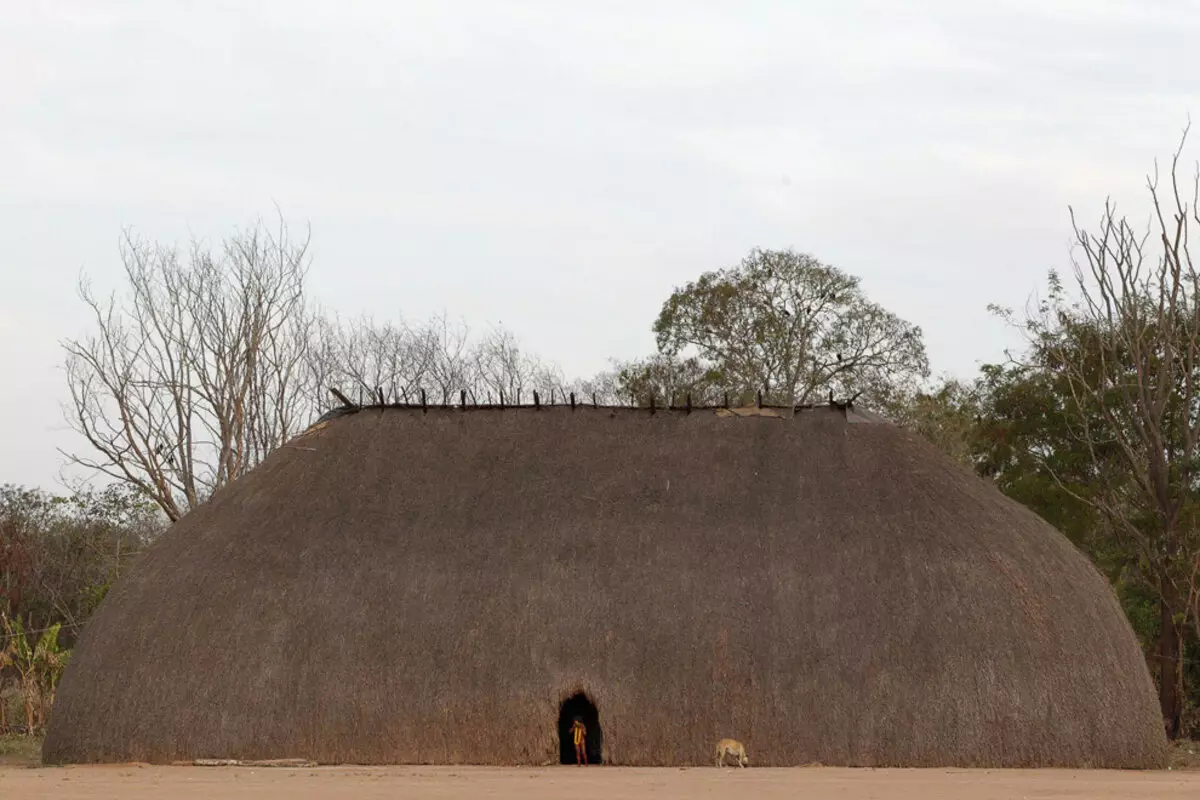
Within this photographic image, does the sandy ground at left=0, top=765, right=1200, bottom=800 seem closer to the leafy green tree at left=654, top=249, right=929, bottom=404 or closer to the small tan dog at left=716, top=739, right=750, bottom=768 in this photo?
the small tan dog at left=716, top=739, right=750, bottom=768

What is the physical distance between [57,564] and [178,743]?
24761 mm

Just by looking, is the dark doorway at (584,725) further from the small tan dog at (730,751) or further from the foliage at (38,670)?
the foliage at (38,670)

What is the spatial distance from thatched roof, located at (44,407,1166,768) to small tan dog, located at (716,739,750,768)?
0.33ft

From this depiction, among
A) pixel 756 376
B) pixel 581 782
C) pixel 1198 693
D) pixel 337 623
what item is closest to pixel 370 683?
pixel 337 623

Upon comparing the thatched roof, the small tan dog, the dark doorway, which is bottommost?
the small tan dog

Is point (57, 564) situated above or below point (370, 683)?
above

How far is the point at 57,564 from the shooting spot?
40125mm

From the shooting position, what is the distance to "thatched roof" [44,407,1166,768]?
1691 cm

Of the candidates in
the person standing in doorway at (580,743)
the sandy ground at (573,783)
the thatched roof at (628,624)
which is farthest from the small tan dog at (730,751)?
the person standing in doorway at (580,743)

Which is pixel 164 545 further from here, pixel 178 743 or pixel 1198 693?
pixel 1198 693

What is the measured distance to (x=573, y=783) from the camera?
49.1ft

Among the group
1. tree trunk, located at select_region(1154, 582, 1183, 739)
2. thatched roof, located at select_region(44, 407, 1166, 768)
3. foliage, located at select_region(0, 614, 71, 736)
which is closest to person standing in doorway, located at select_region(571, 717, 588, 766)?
thatched roof, located at select_region(44, 407, 1166, 768)

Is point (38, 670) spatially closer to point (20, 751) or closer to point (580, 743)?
point (20, 751)

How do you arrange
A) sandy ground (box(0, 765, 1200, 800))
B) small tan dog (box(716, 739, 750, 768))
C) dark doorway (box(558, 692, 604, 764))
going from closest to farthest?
sandy ground (box(0, 765, 1200, 800)) < small tan dog (box(716, 739, 750, 768)) < dark doorway (box(558, 692, 604, 764))
